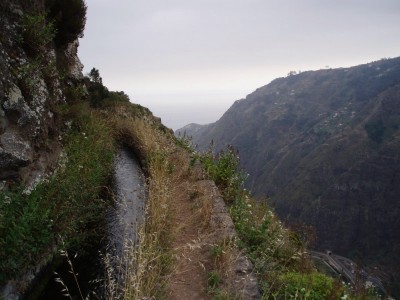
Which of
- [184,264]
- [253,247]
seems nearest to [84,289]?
[184,264]

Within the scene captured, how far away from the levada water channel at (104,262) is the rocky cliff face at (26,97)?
1.50 m

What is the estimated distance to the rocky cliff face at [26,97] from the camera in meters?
5.78

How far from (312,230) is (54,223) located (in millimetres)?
4279

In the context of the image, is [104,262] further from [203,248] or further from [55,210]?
[203,248]

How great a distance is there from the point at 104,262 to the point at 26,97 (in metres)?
3.29

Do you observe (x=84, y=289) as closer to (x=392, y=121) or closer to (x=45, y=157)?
(x=45, y=157)

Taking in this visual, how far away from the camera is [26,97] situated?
659 centimetres

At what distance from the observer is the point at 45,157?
6.98 meters

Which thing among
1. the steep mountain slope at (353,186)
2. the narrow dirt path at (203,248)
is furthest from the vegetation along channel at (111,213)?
the steep mountain slope at (353,186)

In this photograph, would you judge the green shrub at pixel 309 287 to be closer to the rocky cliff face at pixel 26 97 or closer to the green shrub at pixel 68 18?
the rocky cliff face at pixel 26 97

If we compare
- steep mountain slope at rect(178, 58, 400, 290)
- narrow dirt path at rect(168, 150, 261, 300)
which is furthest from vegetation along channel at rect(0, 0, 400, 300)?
steep mountain slope at rect(178, 58, 400, 290)

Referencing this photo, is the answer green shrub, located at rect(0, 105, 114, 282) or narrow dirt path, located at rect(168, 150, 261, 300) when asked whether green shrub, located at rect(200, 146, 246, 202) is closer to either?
narrow dirt path, located at rect(168, 150, 261, 300)

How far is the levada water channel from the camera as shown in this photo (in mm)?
4887

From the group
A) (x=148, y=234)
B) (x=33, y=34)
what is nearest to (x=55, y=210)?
(x=148, y=234)
